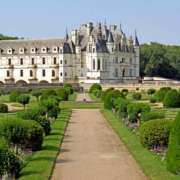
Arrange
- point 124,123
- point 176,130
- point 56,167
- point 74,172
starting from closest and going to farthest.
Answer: point 176,130, point 74,172, point 56,167, point 124,123

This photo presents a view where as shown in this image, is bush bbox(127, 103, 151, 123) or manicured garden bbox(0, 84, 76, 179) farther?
bush bbox(127, 103, 151, 123)

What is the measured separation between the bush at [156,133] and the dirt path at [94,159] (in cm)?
78

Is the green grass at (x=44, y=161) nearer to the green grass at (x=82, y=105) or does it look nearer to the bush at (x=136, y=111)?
the bush at (x=136, y=111)

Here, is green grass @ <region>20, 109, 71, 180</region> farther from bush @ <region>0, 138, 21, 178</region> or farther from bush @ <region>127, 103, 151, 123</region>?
bush @ <region>127, 103, 151, 123</region>

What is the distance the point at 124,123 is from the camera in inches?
1212

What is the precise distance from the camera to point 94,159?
16688 millimetres

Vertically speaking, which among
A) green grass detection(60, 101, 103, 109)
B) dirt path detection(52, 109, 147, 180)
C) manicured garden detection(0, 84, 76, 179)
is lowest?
green grass detection(60, 101, 103, 109)

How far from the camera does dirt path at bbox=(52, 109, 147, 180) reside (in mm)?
14062

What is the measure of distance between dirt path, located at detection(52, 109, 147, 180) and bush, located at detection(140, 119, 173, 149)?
78cm

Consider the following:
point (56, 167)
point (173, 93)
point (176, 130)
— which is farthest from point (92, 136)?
point (173, 93)

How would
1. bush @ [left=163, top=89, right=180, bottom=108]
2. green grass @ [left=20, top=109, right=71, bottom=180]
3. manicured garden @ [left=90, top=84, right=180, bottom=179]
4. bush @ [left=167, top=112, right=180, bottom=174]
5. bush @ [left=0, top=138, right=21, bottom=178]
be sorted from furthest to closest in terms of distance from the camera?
bush @ [left=163, top=89, right=180, bottom=108]
green grass @ [left=20, top=109, right=71, bottom=180]
manicured garden @ [left=90, top=84, right=180, bottom=179]
bush @ [left=0, top=138, right=21, bottom=178]
bush @ [left=167, top=112, right=180, bottom=174]

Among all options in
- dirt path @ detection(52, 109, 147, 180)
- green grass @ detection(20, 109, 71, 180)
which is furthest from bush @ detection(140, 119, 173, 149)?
green grass @ detection(20, 109, 71, 180)

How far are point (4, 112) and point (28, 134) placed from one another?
19686 millimetres

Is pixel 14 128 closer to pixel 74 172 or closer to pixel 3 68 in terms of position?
pixel 74 172
